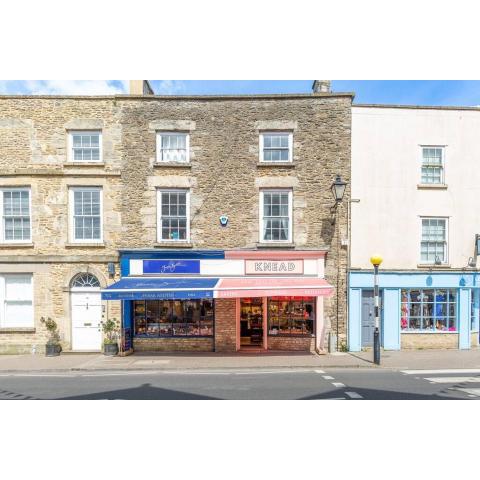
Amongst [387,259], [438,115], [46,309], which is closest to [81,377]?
[46,309]

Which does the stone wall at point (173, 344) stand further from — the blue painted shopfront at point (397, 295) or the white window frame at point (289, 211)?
the blue painted shopfront at point (397, 295)

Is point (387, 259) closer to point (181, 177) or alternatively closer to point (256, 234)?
point (256, 234)

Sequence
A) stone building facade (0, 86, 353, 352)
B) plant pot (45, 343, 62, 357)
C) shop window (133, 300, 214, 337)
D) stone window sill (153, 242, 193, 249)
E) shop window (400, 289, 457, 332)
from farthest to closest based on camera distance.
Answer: shop window (400, 289, 457, 332) → shop window (133, 300, 214, 337) → stone building facade (0, 86, 353, 352) → stone window sill (153, 242, 193, 249) → plant pot (45, 343, 62, 357)

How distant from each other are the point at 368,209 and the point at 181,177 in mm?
7604

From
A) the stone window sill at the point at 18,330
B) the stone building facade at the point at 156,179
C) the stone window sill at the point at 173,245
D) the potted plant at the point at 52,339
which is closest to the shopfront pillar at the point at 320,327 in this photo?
the stone building facade at the point at 156,179

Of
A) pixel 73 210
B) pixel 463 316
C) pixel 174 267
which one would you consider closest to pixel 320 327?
pixel 463 316

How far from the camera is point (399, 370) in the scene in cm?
1072

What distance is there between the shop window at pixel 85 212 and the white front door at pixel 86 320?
227 centimetres

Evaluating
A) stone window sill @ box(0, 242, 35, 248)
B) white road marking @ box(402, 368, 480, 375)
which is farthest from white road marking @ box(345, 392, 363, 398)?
stone window sill @ box(0, 242, 35, 248)

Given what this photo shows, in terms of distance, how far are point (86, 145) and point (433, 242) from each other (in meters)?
14.5

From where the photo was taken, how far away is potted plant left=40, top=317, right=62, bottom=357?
1294 cm

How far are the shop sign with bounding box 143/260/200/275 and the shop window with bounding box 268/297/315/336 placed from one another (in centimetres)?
334

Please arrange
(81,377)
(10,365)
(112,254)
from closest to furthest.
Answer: (81,377), (10,365), (112,254)

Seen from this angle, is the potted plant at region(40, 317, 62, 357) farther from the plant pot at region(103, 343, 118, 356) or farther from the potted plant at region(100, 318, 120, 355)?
the plant pot at region(103, 343, 118, 356)
